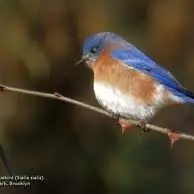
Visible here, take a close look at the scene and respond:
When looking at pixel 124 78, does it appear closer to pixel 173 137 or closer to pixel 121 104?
pixel 121 104

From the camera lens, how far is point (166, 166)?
25.6 ft

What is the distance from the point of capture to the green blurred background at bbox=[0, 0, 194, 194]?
7301 millimetres

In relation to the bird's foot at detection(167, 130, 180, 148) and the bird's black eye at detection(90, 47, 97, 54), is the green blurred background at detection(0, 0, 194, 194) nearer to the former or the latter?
the bird's black eye at detection(90, 47, 97, 54)

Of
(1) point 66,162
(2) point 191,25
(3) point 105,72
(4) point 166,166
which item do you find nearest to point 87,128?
(1) point 66,162

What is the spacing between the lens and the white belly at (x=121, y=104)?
5.18 m

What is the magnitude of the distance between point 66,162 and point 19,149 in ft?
1.62

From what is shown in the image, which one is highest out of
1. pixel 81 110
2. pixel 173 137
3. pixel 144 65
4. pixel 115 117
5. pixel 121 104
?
pixel 81 110

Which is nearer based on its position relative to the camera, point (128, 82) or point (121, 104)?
point (121, 104)

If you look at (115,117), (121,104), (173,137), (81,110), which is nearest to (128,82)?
(121,104)

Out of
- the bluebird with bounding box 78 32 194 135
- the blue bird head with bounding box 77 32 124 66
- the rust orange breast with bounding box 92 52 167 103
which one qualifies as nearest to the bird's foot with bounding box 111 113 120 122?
the bluebird with bounding box 78 32 194 135

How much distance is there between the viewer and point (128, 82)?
212 inches

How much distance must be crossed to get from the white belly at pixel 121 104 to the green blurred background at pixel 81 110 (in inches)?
76.8

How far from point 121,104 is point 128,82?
0.25 metres

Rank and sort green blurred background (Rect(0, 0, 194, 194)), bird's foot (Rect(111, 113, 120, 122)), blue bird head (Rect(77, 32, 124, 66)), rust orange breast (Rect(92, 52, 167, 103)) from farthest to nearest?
green blurred background (Rect(0, 0, 194, 194))
blue bird head (Rect(77, 32, 124, 66))
rust orange breast (Rect(92, 52, 167, 103))
bird's foot (Rect(111, 113, 120, 122))
